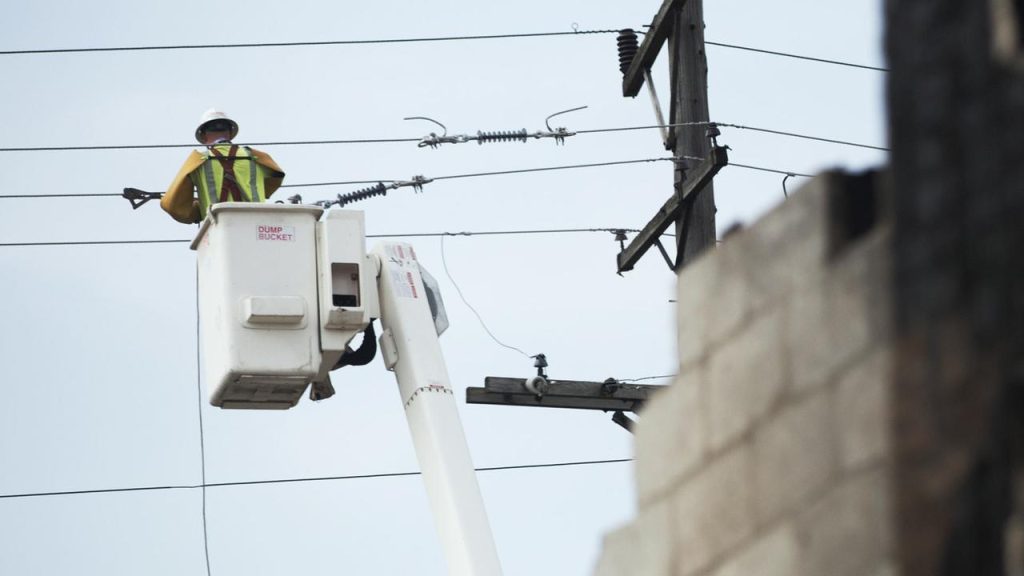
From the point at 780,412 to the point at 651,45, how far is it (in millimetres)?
13219

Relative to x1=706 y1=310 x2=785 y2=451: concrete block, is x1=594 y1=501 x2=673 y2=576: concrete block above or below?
below

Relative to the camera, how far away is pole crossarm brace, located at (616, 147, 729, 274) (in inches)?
676

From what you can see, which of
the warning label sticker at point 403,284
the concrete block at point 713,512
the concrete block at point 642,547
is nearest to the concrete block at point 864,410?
the concrete block at point 713,512

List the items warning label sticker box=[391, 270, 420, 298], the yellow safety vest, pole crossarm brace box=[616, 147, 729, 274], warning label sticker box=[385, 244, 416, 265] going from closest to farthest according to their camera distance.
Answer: warning label sticker box=[391, 270, 420, 298]
warning label sticker box=[385, 244, 416, 265]
the yellow safety vest
pole crossarm brace box=[616, 147, 729, 274]

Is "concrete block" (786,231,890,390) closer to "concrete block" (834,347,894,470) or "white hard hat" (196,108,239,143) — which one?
"concrete block" (834,347,894,470)

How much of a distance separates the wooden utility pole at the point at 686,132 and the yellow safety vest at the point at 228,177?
145 inches

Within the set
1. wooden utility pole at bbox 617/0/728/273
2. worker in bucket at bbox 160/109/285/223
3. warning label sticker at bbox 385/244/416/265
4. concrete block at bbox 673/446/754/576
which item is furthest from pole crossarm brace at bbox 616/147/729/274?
concrete block at bbox 673/446/754/576

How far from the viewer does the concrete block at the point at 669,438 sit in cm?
653

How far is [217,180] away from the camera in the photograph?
1570 centimetres

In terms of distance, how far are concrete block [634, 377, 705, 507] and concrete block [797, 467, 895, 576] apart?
33.1 inches

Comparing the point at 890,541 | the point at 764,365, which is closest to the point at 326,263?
the point at 764,365

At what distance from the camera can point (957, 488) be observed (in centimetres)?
455

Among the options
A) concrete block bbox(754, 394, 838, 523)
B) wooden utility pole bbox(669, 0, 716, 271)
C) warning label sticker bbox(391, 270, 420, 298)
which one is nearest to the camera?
concrete block bbox(754, 394, 838, 523)

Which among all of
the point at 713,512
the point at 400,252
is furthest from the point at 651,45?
the point at 713,512
